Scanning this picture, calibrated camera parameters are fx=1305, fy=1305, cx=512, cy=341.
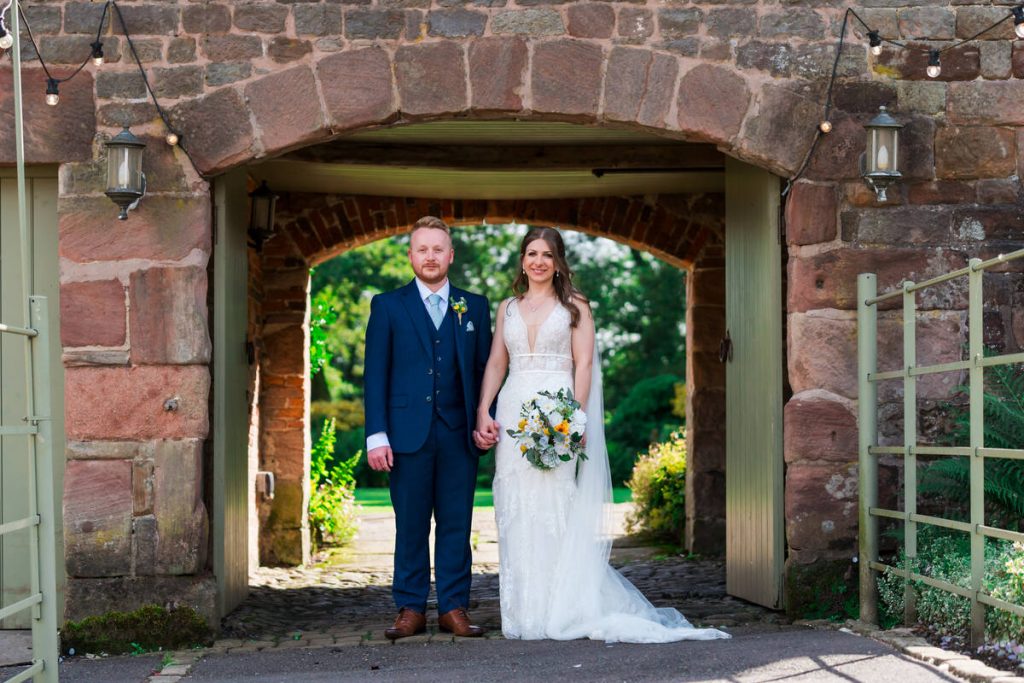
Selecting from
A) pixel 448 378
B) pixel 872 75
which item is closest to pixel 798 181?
pixel 872 75

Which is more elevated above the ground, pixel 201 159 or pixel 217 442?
pixel 201 159

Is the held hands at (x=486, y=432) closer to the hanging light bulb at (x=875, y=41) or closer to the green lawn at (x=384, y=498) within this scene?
the hanging light bulb at (x=875, y=41)

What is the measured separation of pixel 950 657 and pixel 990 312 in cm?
210

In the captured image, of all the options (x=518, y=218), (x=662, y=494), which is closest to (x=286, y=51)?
(x=518, y=218)

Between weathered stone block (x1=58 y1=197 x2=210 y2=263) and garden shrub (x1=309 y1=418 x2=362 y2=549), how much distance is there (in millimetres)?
4549

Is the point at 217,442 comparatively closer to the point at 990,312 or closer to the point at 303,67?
the point at 303,67

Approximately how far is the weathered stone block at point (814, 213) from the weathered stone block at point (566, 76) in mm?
1071

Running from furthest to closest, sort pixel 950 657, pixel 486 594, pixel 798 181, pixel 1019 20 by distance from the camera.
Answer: pixel 486 594, pixel 798 181, pixel 1019 20, pixel 950 657

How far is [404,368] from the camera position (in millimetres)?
5824

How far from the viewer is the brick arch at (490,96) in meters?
6.00

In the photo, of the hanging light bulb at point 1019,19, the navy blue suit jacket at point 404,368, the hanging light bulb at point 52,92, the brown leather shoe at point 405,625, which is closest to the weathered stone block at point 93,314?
the hanging light bulb at point 52,92

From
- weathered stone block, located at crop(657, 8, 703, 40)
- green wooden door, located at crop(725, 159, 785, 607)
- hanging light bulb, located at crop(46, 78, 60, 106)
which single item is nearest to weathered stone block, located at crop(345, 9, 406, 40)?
weathered stone block, located at crop(657, 8, 703, 40)

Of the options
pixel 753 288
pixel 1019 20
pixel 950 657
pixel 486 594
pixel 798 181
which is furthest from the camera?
pixel 486 594

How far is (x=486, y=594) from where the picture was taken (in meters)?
7.79
